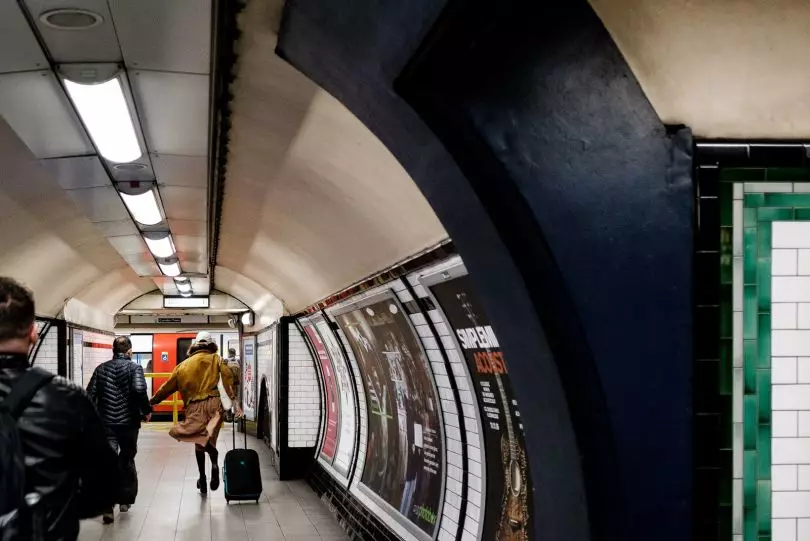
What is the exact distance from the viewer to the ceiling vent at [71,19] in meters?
3.11

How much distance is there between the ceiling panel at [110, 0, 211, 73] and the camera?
10.1ft

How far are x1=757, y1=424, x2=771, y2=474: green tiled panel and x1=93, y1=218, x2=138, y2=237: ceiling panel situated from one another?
249 inches

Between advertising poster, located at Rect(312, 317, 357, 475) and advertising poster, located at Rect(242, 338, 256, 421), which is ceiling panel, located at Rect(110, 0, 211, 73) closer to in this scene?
advertising poster, located at Rect(312, 317, 357, 475)

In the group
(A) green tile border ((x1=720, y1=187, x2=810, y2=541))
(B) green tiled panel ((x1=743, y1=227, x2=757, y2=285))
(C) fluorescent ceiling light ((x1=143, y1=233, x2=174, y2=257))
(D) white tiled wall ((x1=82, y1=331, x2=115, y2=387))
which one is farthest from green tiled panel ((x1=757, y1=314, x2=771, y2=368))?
(D) white tiled wall ((x1=82, y1=331, x2=115, y2=387))

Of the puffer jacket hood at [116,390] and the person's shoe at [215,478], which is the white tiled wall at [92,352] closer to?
the person's shoe at [215,478]

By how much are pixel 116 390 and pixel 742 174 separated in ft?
23.0

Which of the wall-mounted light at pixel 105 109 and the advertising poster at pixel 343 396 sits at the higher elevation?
the wall-mounted light at pixel 105 109

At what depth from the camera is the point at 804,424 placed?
2510 mm

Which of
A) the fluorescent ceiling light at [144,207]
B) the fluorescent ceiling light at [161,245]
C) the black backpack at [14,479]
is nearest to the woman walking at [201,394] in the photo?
the fluorescent ceiling light at [161,245]

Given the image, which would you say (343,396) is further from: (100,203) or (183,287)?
(183,287)

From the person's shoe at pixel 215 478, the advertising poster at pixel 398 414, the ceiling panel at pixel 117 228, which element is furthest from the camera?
the person's shoe at pixel 215 478

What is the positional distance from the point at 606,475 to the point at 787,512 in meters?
0.56

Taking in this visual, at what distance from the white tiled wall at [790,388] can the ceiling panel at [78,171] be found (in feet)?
13.1

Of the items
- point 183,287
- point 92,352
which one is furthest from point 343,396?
point 92,352
